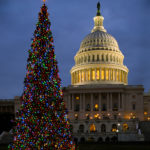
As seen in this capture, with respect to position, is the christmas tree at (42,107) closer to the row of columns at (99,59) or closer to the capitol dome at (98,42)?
the row of columns at (99,59)

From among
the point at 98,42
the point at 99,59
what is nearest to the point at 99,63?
the point at 99,59

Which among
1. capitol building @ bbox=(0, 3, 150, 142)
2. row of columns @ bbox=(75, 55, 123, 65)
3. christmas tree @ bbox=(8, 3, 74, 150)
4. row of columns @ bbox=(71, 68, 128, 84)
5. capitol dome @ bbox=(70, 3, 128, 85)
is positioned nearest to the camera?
christmas tree @ bbox=(8, 3, 74, 150)

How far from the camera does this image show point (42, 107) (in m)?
29.8

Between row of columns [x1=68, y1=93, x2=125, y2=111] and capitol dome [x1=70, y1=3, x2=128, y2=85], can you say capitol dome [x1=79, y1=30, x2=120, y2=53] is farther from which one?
row of columns [x1=68, y1=93, x2=125, y2=111]

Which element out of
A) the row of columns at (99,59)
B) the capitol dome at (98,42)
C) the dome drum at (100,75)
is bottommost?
the dome drum at (100,75)

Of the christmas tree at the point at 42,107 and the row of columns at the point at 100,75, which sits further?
the row of columns at the point at 100,75

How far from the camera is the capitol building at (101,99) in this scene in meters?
86.3

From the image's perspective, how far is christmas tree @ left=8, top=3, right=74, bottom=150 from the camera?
29344 millimetres

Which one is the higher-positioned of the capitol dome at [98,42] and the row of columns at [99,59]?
the capitol dome at [98,42]

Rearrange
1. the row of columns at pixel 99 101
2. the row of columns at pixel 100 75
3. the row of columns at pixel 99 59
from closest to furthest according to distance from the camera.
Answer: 1. the row of columns at pixel 99 101
2. the row of columns at pixel 100 75
3. the row of columns at pixel 99 59

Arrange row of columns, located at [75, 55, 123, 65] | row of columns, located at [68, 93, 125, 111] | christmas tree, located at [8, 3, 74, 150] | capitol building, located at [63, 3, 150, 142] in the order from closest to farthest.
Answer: christmas tree, located at [8, 3, 74, 150]
capitol building, located at [63, 3, 150, 142]
row of columns, located at [68, 93, 125, 111]
row of columns, located at [75, 55, 123, 65]

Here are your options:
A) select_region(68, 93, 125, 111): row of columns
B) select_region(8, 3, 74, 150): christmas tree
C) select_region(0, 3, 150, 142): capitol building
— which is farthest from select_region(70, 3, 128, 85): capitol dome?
select_region(8, 3, 74, 150): christmas tree

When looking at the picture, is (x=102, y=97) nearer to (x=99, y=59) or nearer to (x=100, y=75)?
(x=100, y=75)

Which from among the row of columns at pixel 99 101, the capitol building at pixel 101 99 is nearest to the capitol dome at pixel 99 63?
the capitol building at pixel 101 99
